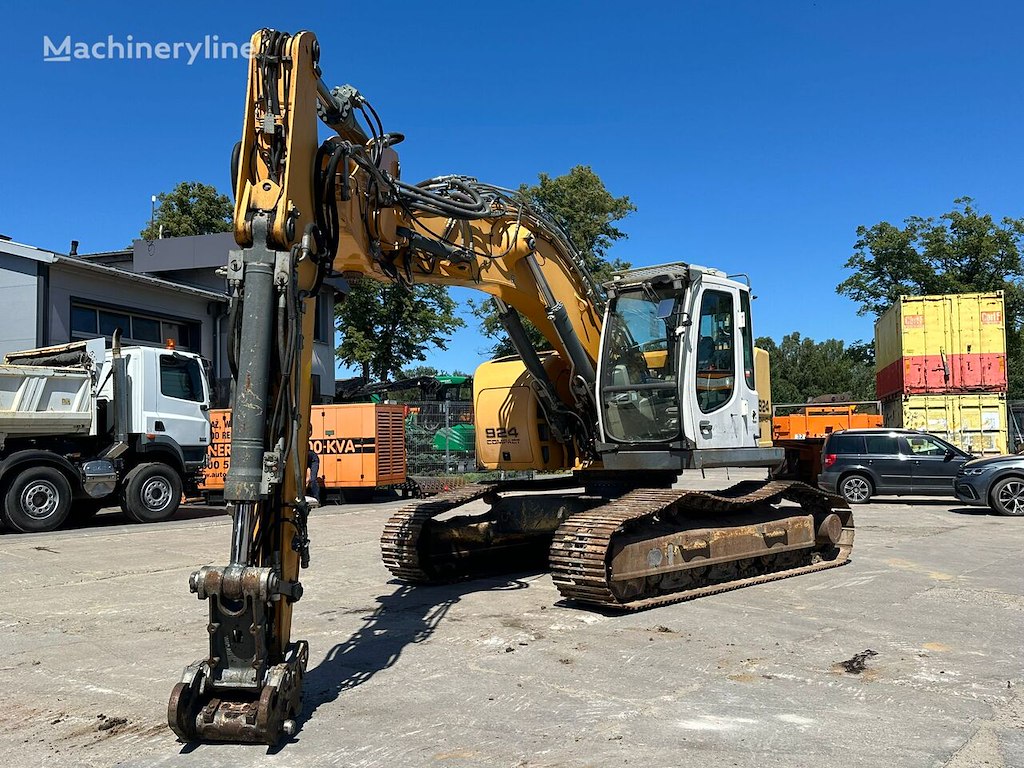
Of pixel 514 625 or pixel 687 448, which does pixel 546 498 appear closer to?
pixel 687 448

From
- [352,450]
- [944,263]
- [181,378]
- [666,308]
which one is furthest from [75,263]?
[944,263]

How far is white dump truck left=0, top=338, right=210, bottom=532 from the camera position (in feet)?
45.4

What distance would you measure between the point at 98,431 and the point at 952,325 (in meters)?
19.5

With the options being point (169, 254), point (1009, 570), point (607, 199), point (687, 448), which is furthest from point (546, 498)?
point (607, 199)

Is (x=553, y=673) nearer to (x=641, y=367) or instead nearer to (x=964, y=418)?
(x=641, y=367)

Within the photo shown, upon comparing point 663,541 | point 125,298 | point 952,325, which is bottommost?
point 663,541

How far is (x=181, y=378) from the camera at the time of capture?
16.0 meters

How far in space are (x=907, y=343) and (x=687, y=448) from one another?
1638 centimetres

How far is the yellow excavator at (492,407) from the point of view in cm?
466

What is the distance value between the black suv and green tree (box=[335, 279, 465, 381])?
19.0 meters

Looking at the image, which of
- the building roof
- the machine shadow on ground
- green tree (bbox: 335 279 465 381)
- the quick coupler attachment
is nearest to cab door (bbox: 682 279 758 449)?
the machine shadow on ground

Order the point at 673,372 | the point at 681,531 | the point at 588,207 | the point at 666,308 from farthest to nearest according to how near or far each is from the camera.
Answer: the point at 588,207, the point at 666,308, the point at 673,372, the point at 681,531

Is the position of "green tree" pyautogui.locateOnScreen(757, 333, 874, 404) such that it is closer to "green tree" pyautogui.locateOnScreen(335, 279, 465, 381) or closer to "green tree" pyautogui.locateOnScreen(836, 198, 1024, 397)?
"green tree" pyautogui.locateOnScreen(836, 198, 1024, 397)

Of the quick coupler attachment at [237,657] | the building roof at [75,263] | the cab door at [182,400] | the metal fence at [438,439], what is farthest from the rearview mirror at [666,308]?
the metal fence at [438,439]
